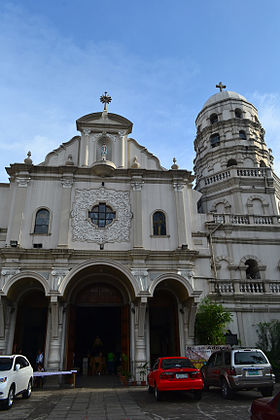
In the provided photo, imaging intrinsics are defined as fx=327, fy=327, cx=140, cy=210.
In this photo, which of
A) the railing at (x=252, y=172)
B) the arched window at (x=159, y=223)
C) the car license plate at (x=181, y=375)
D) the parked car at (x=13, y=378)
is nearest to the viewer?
the parked car at (x=13, y=378)

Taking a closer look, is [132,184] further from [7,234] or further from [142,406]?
[142,406]

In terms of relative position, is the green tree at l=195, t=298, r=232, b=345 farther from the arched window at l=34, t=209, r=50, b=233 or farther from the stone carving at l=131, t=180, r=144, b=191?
the arched window at l=34, t=209, r=50, b=233

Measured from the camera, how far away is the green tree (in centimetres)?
1703

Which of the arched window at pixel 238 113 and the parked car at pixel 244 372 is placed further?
the arched window at pixel 238 113

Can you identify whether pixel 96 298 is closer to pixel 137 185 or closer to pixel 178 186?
pixel 137 185

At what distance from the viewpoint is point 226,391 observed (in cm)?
1110

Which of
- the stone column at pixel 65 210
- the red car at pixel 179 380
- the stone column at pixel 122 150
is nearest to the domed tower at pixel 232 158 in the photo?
the stone column at pixel 122 150

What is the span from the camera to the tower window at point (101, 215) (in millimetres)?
19172

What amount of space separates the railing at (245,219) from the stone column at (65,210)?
934cm

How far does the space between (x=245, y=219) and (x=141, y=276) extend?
8733mm

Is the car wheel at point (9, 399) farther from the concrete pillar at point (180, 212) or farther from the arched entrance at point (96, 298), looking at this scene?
the concrete pillar at point (180, 212)

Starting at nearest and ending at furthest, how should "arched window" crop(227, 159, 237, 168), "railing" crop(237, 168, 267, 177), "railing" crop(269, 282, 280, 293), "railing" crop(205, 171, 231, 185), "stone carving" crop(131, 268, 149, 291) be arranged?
1. "stone carving" crop(131, 268, 149, 291)
2. "railing" crop(269, 282, 280, 293)
3. "railing" crop(237, 168, 267, 177)
4. "railing" crop(205, 171, 231, 185)
5. "arched window" crop(227, 159, 237, 168)

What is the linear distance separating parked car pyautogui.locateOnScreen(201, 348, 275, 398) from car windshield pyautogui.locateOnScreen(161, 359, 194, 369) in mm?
1236

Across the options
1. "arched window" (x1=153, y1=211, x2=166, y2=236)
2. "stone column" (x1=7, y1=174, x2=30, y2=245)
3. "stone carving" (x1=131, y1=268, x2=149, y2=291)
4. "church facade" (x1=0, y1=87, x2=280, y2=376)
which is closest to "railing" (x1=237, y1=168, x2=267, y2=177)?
"church facade" (x1=0, y1=87, x2=280, y2=376)
